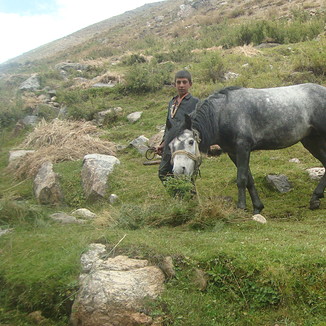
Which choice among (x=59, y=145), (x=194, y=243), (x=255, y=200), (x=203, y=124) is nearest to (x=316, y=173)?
(x=255, y=200)

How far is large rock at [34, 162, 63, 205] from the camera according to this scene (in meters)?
7.74

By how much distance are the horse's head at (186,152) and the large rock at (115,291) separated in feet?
4.99

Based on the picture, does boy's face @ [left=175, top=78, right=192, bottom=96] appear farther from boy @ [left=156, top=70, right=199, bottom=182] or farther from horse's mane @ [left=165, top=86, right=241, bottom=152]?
horse's mane @ [left=165, top=86, right=241, bottom=152]

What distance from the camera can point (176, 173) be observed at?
16.2ft

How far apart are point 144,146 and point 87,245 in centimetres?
581

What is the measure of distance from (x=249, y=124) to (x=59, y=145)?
6029 millimetres

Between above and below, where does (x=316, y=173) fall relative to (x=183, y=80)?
below

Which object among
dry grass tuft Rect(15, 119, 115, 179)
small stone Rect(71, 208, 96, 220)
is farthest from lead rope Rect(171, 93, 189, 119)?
dry grass tuft Rect(15, 119, 115, 179)

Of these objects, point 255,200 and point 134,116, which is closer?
point 255,200

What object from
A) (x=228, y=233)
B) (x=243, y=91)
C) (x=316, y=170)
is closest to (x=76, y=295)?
(x=228, y=233)

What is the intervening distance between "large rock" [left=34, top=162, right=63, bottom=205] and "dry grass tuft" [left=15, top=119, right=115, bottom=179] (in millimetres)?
811

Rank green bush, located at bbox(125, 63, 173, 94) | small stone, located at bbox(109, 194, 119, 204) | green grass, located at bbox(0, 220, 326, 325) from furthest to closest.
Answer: green bush, located at bbox(125, 63, 173, 94) → small stone, located at bbox(109, 194, 119, 204) → green grass, located at bbox(0, 220, 326, 325)

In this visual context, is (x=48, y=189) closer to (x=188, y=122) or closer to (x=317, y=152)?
(x=188, y=122)

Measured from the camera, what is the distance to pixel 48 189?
7785mm
